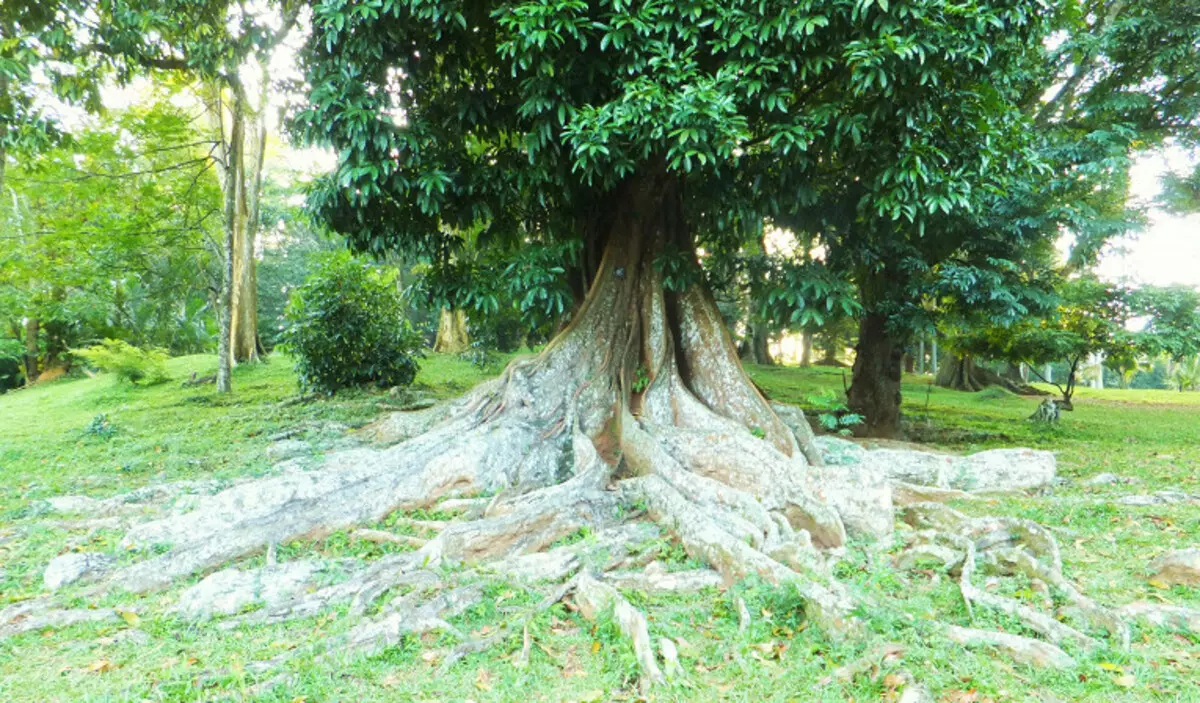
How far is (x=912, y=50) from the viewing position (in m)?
5.02

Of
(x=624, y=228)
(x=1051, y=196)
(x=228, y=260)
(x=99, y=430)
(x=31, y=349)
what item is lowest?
(x=99, y=430)

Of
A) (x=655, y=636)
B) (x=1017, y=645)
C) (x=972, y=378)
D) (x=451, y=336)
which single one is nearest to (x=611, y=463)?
(x=655, y=636)

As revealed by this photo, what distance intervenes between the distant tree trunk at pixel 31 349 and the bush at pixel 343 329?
17.1 m

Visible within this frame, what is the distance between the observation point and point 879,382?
11023 millimetres

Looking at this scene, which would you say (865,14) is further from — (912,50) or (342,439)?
(342,439)

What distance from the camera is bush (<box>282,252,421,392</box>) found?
12445mm

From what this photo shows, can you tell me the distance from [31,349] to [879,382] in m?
27.3

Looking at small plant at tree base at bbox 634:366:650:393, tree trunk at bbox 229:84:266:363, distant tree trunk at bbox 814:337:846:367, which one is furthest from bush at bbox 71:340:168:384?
distant tree trunk at bbox 814:337:846:367

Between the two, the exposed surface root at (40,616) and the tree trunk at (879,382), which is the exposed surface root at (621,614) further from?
the tree trunk at (879,382)

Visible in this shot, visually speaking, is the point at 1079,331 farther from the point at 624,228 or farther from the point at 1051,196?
the point at 624,228

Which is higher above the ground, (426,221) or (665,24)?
(665,24)

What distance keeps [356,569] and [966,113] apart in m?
6.47

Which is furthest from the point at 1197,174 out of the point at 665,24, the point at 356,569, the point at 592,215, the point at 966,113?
the point at 356,569

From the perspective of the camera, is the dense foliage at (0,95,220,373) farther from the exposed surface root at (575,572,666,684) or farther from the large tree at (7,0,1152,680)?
the exposed surface root at (575,572,666,684)
